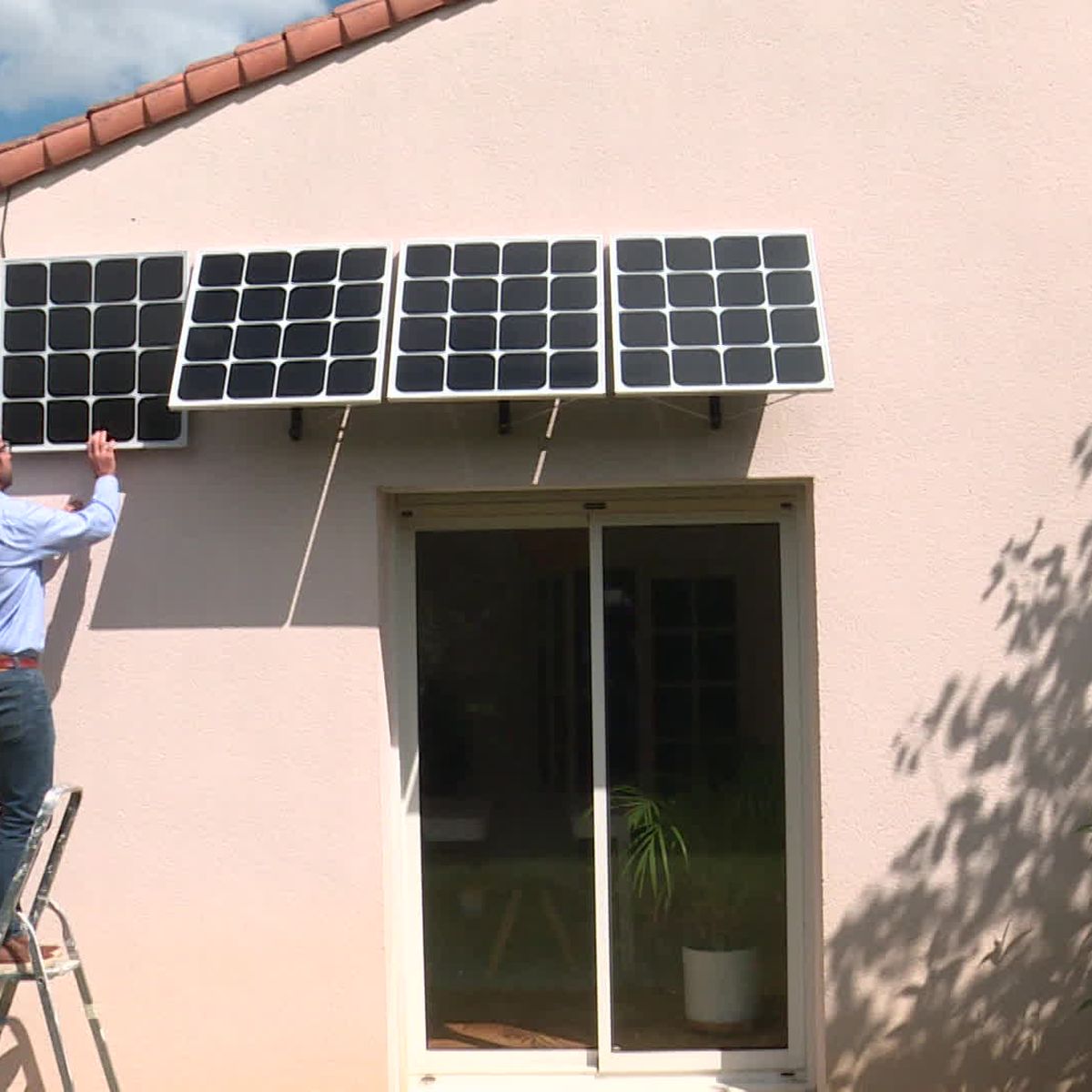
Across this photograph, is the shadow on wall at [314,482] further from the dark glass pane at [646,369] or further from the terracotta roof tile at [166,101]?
the terracotta roof tile at [166,101]

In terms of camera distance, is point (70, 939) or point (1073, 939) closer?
point (70, 939)

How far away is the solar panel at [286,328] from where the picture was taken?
19.0 feet

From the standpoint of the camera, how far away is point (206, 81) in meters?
6.25

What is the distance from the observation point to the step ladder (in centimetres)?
532

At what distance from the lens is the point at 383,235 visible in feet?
20.5

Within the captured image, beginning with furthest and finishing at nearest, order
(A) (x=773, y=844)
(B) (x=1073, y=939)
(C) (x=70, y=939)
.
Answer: (A) (x=773, y=844) < (B) (x=1073, y=939) < (C) (x=70, y=939)

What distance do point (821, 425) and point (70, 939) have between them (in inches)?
134

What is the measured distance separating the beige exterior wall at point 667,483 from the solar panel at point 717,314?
20 centimetres

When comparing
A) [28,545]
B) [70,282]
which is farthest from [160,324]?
[28,545]

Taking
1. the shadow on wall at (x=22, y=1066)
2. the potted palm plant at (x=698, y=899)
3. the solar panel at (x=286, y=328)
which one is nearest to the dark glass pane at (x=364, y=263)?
the solar panel at (x=286, y=328)

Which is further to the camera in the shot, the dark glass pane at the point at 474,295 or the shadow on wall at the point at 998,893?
the shadow on wall at the point at 998,893

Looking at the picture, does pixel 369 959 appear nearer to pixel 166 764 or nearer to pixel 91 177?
pixel 166 764

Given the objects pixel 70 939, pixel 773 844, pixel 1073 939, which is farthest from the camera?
pixel 773 844

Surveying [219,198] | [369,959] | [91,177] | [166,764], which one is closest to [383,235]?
[219,198]
